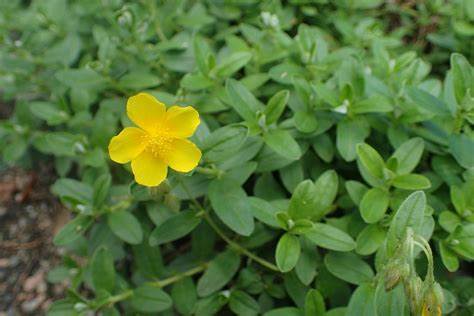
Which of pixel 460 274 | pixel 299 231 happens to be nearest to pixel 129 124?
pixel 299 231

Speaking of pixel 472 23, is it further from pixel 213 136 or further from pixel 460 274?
pixel 213 136

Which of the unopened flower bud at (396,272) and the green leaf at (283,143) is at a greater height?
the unopened flower bud at (396,272)

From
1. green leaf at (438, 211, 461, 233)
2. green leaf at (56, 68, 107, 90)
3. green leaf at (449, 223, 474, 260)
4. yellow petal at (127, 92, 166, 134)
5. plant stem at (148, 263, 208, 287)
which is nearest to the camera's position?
yellow petal at (127, 92, 166, 134)

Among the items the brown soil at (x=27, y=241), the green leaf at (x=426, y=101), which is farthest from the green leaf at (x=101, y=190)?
the green leaf at (x=426, y=101)

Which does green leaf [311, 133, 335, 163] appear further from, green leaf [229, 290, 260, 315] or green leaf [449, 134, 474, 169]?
green leaf [229, 290, 260, 315]

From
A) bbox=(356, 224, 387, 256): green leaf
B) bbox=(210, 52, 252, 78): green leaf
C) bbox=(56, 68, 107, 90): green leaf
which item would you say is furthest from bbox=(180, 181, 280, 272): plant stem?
bbox=(56, 68, 107, 90): green leaf

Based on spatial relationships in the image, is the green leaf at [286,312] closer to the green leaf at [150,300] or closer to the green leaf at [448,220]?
the green leaf at [150,300]

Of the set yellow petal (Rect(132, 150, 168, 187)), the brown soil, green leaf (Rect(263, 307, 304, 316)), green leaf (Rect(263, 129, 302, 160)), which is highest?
yellow petal (Rect(132, 150, 168, 187))

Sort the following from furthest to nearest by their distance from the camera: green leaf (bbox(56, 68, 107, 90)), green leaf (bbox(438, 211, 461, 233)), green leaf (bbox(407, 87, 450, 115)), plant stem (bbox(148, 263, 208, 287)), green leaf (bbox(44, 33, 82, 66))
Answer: green leaf (bbox(44, 33, 82, 66)) → green leaf (bbox(56, 68, 107, 90)) → plant stem (bbox(148, 263, 208, 287)) → green leaf (bbox(407, 87, 450, 115)) → green leaf (bbox(438, 211, 461, 233))
